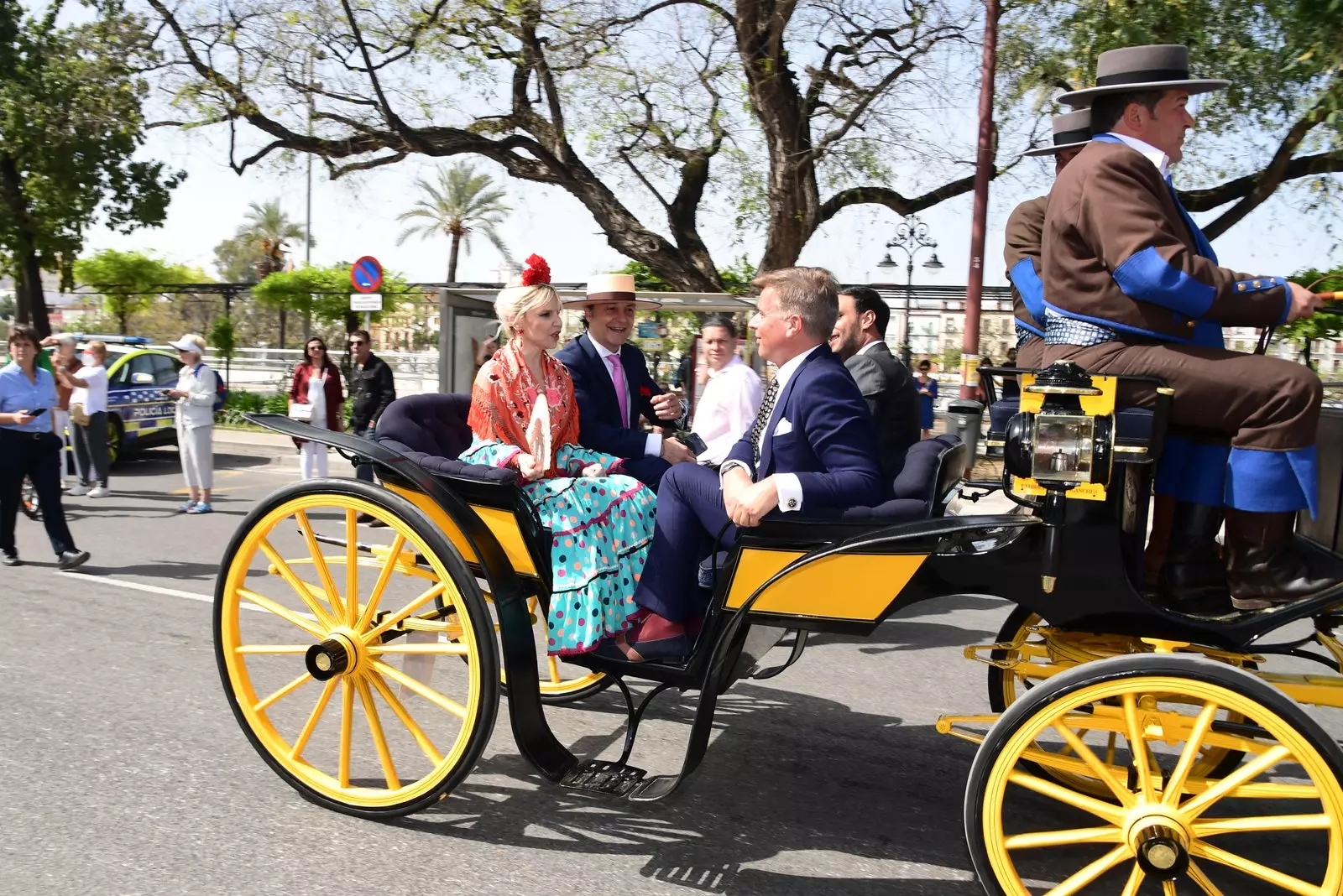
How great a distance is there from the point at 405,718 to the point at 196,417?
7.62 meters

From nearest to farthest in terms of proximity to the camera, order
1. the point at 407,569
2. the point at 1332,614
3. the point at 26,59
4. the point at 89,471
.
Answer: the point at 1332,614 → the point at 407,569 → the point at 89,471 → the point at 26,59

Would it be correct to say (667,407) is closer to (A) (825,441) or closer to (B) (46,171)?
(A) (825,441)

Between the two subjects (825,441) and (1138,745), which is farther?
(825,441)

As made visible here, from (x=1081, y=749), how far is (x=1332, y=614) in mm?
907

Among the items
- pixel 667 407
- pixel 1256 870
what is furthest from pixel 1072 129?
pixel 1256 870

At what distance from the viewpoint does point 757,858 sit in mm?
3211

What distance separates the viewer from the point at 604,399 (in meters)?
4.17

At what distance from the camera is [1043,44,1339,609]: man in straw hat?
2.60 metres

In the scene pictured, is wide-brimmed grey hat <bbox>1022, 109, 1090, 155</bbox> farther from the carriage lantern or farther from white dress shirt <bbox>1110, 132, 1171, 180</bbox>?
the carriage lantern

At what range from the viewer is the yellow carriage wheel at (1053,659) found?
9.77 feet

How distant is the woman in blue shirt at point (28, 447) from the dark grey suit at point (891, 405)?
5.74m

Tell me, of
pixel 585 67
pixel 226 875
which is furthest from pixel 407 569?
pixel 585 67

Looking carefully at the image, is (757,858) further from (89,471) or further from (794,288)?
(89,471)

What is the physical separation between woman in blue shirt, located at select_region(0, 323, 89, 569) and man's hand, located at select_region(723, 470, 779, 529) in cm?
602
